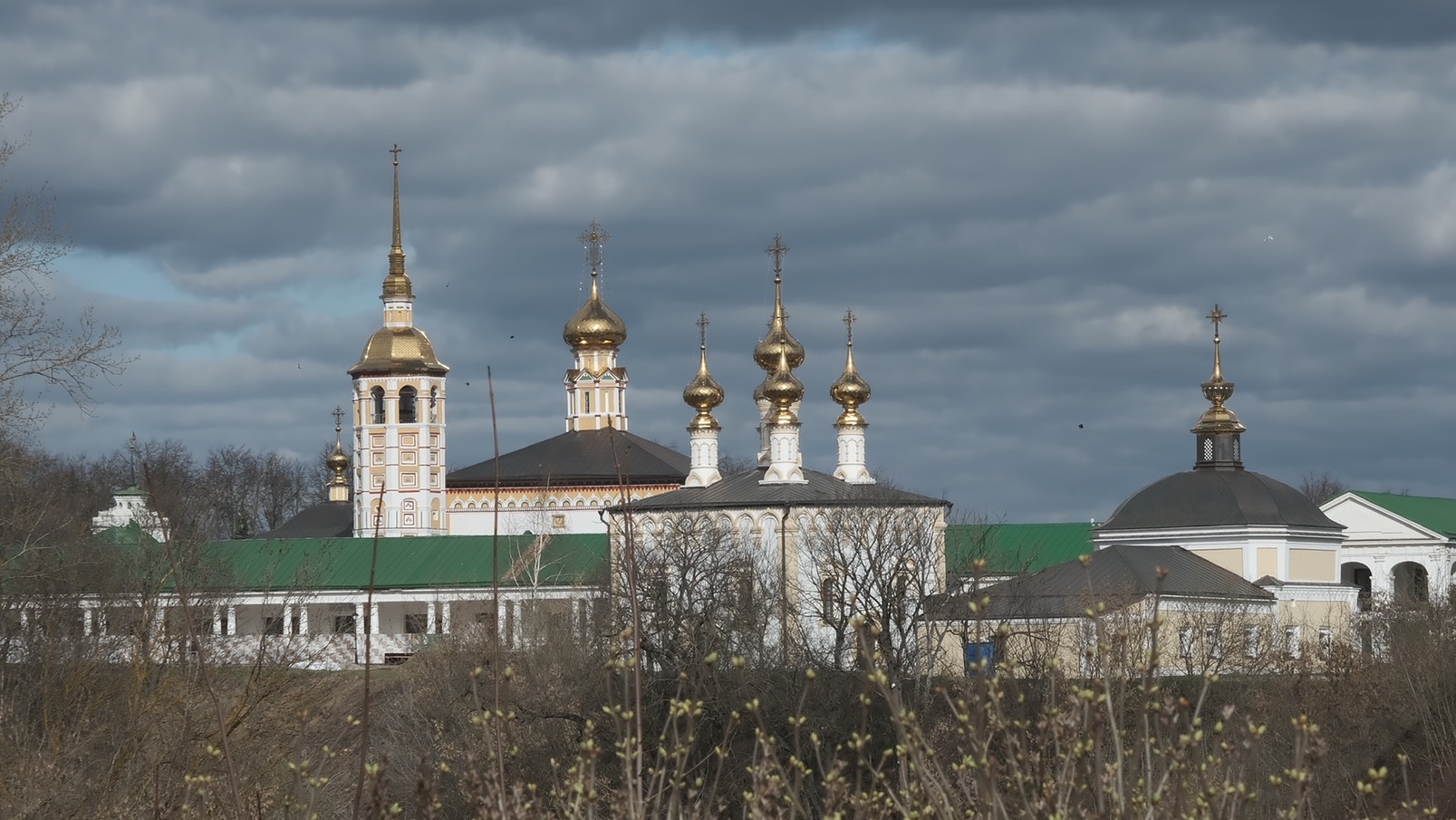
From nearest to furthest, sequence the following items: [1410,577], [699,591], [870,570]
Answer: [699,591], [870,570], [1410,577]

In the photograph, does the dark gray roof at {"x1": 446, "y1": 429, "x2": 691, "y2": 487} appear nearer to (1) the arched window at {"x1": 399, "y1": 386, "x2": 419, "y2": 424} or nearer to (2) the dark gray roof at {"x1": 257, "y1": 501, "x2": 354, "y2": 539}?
(1) the arched window at {"x1": 399, "y1": 386, "x2": 419, "y2": 424}

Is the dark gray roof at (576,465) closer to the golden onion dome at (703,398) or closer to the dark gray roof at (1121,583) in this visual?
the golden onion dome at (703,398)

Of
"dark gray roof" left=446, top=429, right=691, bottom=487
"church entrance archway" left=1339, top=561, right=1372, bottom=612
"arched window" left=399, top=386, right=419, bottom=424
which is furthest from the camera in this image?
"arched window" left=399, top=386, right=419, bottom=424

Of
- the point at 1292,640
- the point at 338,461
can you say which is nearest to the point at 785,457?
the point at 1292,640

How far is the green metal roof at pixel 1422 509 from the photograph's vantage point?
53.2 meters

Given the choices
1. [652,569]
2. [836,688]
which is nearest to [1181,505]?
[652,569]

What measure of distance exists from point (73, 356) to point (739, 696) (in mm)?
10504

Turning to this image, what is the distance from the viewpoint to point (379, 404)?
64500 mm

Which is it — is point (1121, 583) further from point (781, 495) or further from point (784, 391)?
point (784, 391)

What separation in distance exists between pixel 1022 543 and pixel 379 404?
23.1 m

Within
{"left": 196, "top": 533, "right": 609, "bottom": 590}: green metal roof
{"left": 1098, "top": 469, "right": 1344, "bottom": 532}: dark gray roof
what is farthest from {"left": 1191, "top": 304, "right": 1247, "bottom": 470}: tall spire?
{"left": 196, "top": 533, "right": 609, "bottom": 590}: green metal roof

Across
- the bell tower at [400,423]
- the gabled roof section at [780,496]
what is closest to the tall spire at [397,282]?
the bell tower at [400,423]

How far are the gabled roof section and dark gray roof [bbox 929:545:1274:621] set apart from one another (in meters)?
2.92

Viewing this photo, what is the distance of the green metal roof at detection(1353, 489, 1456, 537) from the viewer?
5322 cm
